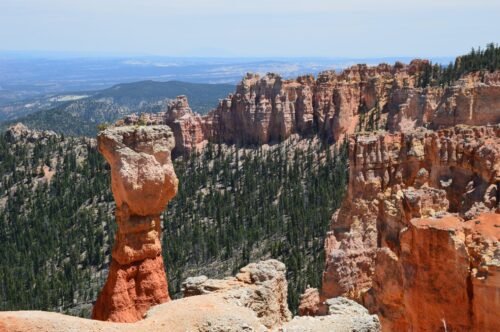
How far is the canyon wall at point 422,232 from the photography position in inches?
696

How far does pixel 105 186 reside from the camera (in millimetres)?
98000

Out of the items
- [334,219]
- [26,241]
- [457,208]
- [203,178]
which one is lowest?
[26,241]

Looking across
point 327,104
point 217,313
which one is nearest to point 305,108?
point 327,104

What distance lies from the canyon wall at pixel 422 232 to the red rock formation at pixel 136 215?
332 inches

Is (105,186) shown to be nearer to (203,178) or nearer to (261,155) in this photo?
(203,178)

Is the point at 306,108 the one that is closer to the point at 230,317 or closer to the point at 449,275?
the point at 449,275

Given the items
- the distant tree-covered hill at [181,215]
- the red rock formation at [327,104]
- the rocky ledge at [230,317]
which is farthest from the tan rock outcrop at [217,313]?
the red rock formation at [327,104]

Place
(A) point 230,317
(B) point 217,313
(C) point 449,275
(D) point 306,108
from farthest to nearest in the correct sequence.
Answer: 1. (D) point 306,108
2. (C) point 449,275
3. (B) point 217,313
4. (A) point 230,317

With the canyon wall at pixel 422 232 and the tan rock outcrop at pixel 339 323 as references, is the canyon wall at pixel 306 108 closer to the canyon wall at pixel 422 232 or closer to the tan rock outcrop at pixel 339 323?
the canyon wall at pixel 422 232

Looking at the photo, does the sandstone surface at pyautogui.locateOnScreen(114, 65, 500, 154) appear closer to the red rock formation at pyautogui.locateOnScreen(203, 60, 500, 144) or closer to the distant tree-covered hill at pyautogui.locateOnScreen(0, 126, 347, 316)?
the red rock formation at pyautogui.locateOnScreen(203, 60, 500, 144)

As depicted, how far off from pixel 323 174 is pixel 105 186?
122ft

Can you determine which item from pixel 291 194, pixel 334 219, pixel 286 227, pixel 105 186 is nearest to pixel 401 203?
pixel 334 219

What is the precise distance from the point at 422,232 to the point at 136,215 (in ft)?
31.6

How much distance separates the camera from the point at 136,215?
20406 millimetres
